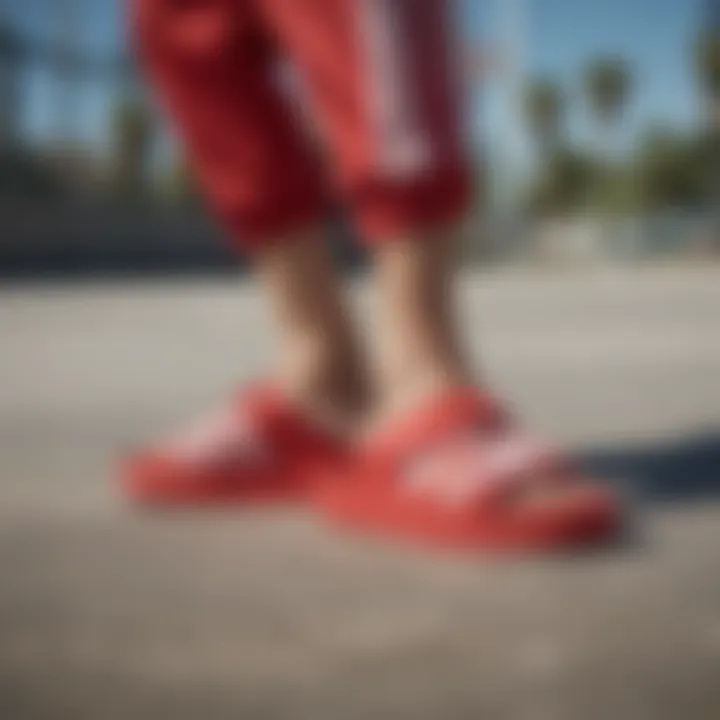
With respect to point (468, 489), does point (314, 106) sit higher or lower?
higher

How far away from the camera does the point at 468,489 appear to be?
1.25ft

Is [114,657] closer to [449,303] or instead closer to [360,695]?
[360,695]

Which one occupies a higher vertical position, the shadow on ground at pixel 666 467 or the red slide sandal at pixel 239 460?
the red slide sandal at pixel 239 460

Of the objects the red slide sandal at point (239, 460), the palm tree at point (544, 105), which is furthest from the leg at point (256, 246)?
the palm tree at point (544, 105)

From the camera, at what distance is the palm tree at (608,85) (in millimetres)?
275

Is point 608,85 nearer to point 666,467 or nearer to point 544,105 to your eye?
point 544,105

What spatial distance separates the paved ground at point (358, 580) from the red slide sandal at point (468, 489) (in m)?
0.02

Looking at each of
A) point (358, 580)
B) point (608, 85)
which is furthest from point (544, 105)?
point (358, 580)

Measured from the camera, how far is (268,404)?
0.47 m

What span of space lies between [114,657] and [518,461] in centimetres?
16

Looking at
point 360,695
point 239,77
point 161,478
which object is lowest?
point 360,695

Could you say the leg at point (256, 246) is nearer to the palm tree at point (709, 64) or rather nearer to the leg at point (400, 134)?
the leg at point (400, 134)

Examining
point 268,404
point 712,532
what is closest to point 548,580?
point 712,532

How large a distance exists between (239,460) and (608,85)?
0.21 m
